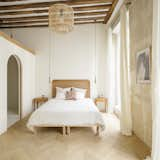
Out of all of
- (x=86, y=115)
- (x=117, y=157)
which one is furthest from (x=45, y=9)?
(x=117, y=157)

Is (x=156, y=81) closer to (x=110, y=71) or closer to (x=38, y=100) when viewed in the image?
(x=110, y=71)

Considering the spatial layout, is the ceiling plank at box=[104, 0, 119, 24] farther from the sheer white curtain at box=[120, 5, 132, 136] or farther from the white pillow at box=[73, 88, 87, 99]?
the white pillow at box=[73, 88, 87, 99]

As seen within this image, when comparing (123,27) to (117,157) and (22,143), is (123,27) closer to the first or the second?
(117,157)

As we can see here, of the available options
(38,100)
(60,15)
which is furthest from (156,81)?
(38,100)

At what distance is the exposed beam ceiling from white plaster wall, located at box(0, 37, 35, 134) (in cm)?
111

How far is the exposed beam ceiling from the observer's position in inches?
155

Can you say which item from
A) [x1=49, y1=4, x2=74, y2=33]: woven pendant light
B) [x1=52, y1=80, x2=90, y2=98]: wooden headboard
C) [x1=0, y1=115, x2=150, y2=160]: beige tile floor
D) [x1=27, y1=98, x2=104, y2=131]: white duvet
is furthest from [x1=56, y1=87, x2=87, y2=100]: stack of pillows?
[x1=49, y1=4, x2=74, y2=33]: woven pendant light

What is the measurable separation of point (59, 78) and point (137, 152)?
12.2 feet

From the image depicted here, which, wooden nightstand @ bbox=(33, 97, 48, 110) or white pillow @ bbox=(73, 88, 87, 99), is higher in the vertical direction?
Answer: white pillow @ bbox=(73, 88, 87, 99)

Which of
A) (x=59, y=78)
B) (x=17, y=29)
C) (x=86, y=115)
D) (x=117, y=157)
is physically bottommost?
(x=117, y=157)

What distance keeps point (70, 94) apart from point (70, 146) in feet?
6.82

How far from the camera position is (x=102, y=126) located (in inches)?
127

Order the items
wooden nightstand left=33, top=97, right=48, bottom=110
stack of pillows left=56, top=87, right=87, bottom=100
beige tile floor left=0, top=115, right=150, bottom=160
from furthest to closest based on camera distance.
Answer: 1. wooden nightstand left=33, top=97, right=48, bottom=110
2. stack of pillows left=56, top=87, right=87, bottom=100
3. beige tile floor left=0, top=115, right=150, bottom=160

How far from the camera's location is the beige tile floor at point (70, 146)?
2.45 meters
